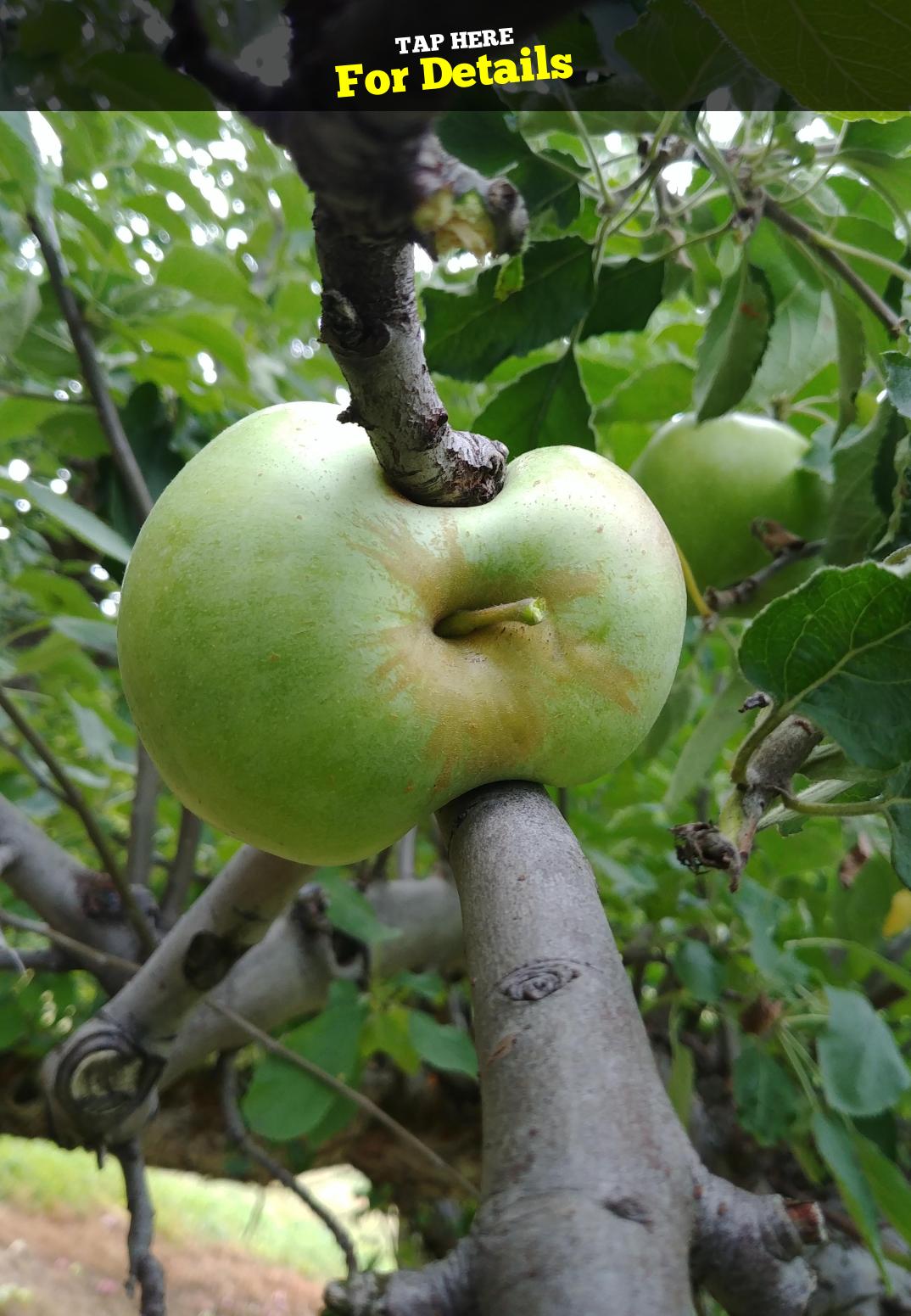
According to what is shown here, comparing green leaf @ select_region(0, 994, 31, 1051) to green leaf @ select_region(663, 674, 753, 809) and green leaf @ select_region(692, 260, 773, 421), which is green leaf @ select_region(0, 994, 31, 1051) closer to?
green leaf @ select_region(663, 674, 753, 809)

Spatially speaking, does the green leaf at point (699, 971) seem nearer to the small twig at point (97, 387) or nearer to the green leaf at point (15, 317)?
the small twig at point (97, 387)

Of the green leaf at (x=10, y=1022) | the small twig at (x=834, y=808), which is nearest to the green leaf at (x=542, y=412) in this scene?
the small twig at (x=834, y=808)

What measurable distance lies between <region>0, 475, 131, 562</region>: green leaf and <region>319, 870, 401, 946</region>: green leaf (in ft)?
1.36

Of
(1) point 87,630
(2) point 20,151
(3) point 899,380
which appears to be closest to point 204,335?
(2) point 20,151

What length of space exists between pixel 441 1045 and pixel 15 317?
2.86 feet

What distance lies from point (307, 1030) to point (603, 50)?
38.9 inches

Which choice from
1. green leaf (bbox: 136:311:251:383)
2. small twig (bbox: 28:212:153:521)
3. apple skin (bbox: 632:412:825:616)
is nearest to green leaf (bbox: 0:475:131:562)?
small twig (bbox: 28:212:153:521)

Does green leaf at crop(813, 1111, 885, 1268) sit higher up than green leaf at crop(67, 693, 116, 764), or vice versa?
green leaf at crop(67, 693, 116, 764)

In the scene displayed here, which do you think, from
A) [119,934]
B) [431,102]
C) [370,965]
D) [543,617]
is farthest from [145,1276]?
[431,102]

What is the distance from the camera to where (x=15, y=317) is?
2.70 feet

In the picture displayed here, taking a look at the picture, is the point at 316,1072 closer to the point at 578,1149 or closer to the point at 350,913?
the point at 350,913

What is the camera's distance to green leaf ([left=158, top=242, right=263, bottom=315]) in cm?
92

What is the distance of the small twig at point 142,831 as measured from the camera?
1.06 metres

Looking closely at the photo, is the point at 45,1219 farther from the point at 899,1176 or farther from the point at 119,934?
the point at 899,1176
